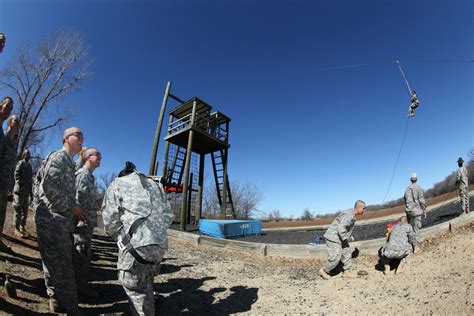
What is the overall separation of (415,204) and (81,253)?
7994mm

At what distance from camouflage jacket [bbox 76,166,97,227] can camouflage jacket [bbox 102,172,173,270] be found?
4.62ft

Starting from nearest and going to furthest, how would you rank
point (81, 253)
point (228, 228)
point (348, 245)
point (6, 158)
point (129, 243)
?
point (129, 243) → point (6, 158) → point (81, 253) → point (348, 245) → point (228, 228)

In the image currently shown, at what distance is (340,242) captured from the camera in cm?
566

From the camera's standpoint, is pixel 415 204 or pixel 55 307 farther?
pixel 415 204

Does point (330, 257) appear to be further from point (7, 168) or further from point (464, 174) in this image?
point (464, 174)

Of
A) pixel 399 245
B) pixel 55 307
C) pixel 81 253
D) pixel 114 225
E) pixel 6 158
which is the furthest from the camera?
pixel 399 245

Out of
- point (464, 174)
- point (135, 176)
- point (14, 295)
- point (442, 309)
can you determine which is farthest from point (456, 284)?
point (464, 174)

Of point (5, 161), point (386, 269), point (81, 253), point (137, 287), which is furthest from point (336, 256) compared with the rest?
point (5, 161)

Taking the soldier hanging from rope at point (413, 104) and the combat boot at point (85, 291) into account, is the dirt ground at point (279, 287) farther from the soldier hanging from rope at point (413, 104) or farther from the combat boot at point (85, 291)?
the soldier hanging from rope at point (413, 104)

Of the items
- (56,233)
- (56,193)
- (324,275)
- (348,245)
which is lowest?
(324,275)

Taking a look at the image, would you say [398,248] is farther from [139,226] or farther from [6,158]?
[6,158]

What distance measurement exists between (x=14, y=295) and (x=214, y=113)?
1287 centimetres

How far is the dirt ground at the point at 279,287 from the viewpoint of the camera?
3.62 meters

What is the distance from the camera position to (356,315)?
383cm
